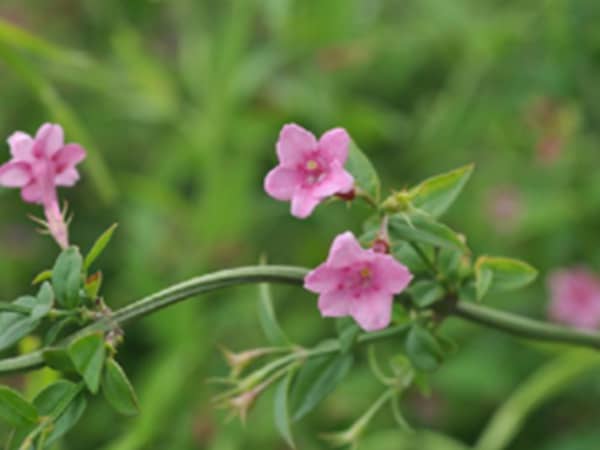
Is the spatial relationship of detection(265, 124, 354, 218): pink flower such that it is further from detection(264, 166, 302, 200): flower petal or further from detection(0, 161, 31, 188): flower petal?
detection(0, 161, 31, 188): flower petal

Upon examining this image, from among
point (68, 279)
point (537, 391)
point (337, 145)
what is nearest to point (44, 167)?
point (68, 279)

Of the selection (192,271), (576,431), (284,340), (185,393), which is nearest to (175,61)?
(192,271)

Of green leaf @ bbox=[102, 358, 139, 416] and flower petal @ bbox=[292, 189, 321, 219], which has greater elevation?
flower petal @ bbox=[292, 189, 321, 219]

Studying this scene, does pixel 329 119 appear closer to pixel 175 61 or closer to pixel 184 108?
pixel 184 108

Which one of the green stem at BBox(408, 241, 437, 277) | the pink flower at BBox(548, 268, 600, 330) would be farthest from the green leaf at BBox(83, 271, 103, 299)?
the pink flower at BBox(548, 268, 600, 330)

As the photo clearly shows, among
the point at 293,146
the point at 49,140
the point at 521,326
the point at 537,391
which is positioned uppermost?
the point at 49,140

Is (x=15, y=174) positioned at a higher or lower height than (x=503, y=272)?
higher

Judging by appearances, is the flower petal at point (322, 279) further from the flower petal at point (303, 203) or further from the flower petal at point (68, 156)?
the flower petal at point (68, 156)

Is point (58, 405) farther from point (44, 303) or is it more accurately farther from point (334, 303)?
point (334, 303)
